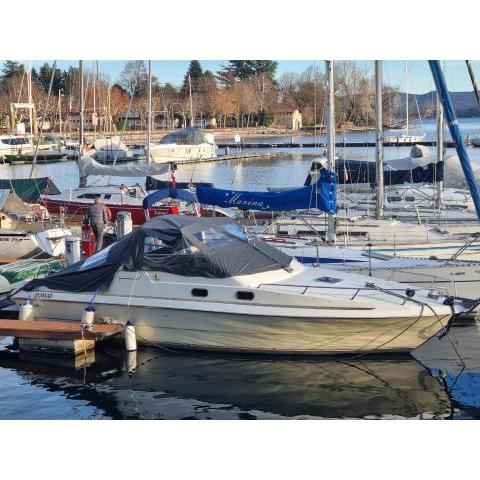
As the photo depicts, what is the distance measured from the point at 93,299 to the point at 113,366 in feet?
4.25

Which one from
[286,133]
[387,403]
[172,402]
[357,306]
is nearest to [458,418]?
[387,403]

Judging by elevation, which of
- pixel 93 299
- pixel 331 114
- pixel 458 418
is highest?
pixel 331 114

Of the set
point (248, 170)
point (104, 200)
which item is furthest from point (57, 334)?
point (248, 170)

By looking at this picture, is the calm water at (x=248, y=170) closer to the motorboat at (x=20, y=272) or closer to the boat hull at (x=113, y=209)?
the boat hull at (x=113, y=209)

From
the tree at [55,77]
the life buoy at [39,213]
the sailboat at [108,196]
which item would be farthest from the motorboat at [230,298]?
the tree at [55,77]

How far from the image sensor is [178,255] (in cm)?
1348

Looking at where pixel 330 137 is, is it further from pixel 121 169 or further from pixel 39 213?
pixel 121 169

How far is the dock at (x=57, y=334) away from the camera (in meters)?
13.4

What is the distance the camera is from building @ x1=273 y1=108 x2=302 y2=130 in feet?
318

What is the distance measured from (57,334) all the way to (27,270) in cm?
429

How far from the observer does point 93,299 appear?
545 inches

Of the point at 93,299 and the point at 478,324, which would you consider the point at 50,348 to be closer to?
the point at 93,299

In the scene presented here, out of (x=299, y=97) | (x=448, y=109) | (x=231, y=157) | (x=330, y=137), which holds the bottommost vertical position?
(x=330, y=137)

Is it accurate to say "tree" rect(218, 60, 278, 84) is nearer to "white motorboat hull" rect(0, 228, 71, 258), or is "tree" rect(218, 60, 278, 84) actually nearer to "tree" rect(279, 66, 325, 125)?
"tree" rect(279, 66, 325, 125)
